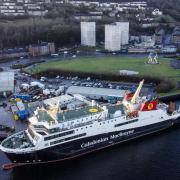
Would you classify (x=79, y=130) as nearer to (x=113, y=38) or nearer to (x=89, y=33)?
(x=113, y=38)

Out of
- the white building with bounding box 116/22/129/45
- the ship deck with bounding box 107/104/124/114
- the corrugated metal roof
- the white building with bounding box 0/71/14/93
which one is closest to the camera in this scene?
the ship deck with bounding box 107/104/124/114

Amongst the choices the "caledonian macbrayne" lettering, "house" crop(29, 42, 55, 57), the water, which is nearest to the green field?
"house" crop(29, 42, 55, 57)

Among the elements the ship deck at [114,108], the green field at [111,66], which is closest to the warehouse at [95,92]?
the green field at [111,66]

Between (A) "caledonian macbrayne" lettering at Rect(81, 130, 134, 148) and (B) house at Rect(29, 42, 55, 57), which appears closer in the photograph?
(A) "caledonian macbrayne" lettering at Rect(81, 130, 134, 148)

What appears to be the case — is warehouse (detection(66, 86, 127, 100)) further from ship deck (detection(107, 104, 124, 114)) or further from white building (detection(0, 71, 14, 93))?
ship deck (detection(107, 104, 124, 114))

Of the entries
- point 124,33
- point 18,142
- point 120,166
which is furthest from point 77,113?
point 124,33

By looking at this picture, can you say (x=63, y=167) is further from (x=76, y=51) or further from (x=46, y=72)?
(x=76, y=51)

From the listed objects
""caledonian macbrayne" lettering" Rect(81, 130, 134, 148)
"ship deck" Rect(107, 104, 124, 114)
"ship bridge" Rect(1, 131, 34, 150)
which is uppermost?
"ship deck" Rect(107, 104, 124, 114)
